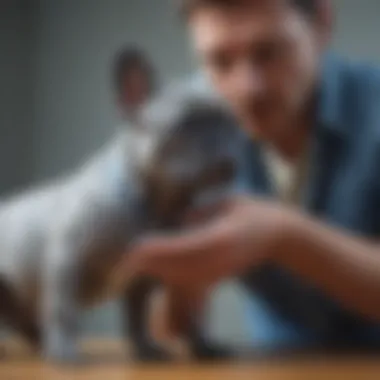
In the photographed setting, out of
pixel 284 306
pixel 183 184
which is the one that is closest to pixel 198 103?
pixel 183 184

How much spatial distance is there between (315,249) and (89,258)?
18cm

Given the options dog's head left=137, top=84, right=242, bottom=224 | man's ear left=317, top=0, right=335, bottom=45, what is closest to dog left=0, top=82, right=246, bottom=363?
dog's head left=137, top=84, right=242, bottom=224

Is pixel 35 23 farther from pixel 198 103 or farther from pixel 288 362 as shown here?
pixel 288 362

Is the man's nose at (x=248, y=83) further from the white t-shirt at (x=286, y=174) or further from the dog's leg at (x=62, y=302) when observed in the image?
the dog's leg at (x=62, y=302)

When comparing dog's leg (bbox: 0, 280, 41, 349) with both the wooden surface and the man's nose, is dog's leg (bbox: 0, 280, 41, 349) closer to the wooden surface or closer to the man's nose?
the wooden surface

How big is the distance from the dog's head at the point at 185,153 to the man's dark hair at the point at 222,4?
0.28ft

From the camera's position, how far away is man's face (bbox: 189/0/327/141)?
0.77 m

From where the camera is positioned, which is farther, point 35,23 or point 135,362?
point 35,23

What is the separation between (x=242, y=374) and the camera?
68cm

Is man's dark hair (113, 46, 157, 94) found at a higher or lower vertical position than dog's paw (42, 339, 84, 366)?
higher

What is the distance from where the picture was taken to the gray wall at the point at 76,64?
0.80 metres

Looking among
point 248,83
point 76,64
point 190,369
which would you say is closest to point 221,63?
point 248,83

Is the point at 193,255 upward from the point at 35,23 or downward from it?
downward

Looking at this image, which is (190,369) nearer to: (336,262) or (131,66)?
(336,262)
